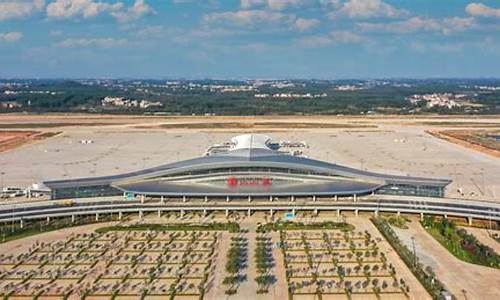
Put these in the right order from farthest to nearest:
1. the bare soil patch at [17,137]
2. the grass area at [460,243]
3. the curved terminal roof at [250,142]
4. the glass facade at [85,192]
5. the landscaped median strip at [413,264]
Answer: the bare soil patch at [17,137] < the curved terminal roof at [250,142] < the glass facade at [85,192] < the grass area at [460,243] < the landscaped median strip at [413,264]

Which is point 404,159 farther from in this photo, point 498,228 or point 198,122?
A: point 198,122

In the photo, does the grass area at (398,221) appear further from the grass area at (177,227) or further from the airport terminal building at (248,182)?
the grass area at (177,227)

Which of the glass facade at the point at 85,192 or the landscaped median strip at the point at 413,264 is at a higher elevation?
the glass facade at the point at 85,192

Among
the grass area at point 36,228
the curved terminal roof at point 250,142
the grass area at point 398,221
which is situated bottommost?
the grass area at point 36,228

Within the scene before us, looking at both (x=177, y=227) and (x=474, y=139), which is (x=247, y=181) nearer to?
(x=177, y=227)

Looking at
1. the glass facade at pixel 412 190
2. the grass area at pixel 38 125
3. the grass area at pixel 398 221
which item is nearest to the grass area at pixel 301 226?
the grass area at pixel 398 221

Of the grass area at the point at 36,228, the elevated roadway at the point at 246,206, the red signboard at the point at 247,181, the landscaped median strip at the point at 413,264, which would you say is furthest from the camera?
the red signboard at the point at 247,181

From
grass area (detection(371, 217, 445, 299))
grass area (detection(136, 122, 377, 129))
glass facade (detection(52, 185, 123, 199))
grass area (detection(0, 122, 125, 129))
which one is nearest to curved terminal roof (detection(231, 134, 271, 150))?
glass facade (detection(52, 185, 123, 199))

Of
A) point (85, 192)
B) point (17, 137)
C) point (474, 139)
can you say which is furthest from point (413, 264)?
point (17, 137)

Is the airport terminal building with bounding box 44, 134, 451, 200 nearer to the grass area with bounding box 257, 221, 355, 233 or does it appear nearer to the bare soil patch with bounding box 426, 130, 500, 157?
the grass area with bounding box 257, 221, 355, 233
